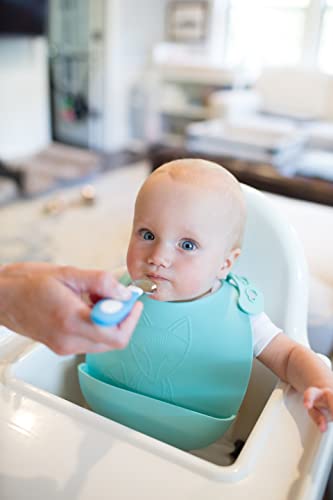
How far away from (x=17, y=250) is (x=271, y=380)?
1.86 meters

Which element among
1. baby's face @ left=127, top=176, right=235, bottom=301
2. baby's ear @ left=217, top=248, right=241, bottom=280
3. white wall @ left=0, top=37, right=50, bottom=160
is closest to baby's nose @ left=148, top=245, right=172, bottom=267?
baby's face @ left=127, top=176, right=235, bottom=301

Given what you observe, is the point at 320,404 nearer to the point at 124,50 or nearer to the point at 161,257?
the point at 161,257

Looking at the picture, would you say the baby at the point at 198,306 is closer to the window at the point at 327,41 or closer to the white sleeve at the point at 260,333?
the white sleeve at the point at 260,333

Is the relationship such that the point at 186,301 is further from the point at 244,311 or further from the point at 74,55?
the point at 74,55

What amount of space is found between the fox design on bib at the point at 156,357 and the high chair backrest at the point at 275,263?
20cm

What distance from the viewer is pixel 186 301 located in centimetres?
71

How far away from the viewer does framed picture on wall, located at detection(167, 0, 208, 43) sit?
15.2 ft

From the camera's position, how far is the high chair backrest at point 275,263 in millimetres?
825

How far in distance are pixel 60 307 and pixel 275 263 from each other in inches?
20.5

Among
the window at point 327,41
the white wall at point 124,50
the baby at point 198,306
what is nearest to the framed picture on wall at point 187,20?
the white wall at point 124,50

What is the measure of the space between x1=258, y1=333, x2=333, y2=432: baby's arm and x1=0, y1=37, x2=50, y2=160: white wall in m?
3.51

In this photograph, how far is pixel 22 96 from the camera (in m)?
3.84

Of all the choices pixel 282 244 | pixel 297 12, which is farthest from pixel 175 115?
pixel 282 244

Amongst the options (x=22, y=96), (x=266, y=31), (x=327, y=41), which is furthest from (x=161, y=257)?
(x=266, y=31)
